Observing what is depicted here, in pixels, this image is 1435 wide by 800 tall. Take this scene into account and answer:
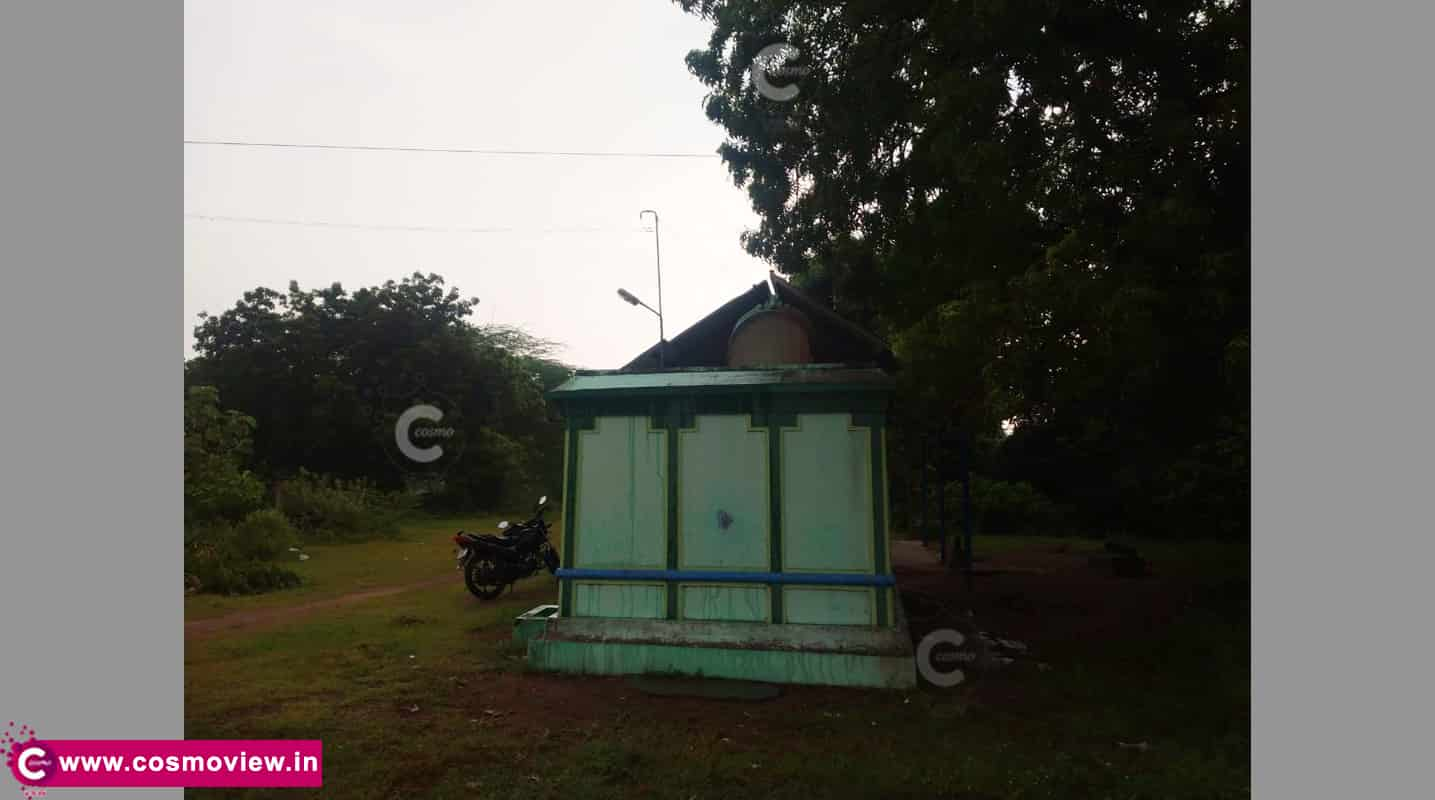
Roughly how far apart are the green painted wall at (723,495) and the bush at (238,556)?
7.21m

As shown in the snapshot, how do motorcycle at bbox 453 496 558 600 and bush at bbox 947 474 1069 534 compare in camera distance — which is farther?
bush at bbox 947 474 1069 534

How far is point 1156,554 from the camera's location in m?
13.7

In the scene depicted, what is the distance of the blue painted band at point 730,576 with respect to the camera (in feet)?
18.2

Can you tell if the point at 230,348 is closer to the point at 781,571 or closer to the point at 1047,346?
the point at 781,571

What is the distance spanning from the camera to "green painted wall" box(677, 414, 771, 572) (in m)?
5.78

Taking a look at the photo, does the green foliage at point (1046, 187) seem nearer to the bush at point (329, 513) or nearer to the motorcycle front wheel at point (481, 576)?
the motorcycle front wheel at point (481, 576)

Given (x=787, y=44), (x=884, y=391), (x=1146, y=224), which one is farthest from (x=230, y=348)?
(x=1146, y=224)

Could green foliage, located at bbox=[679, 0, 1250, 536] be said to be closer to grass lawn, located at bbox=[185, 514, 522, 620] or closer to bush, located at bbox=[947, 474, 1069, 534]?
grass lawn, located at bbox=[185, 514, 522, 620]

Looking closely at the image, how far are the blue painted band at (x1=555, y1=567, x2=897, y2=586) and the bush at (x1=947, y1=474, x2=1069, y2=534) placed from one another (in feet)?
43.1

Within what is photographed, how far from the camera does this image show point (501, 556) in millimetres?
9148

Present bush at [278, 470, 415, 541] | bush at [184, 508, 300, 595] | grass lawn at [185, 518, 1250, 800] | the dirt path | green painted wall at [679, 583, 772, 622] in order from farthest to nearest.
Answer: bush at [278, 470, 415, 541], bush at [184, 508, 300, 595], the dirt path, green painted wall at [679, 583, 772, 622], grass lawn at [185, 518, 1250, 800]

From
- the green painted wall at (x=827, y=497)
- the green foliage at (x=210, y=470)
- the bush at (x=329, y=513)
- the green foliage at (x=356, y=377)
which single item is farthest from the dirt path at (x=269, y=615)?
the green foliage at (x=356, y=377)

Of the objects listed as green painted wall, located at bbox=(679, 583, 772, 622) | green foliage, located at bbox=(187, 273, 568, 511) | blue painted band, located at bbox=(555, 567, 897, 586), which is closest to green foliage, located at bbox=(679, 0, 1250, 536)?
blue painted band, located at bbox=(555, 567, 897, 586)

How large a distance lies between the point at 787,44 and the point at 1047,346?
425 centimetres
